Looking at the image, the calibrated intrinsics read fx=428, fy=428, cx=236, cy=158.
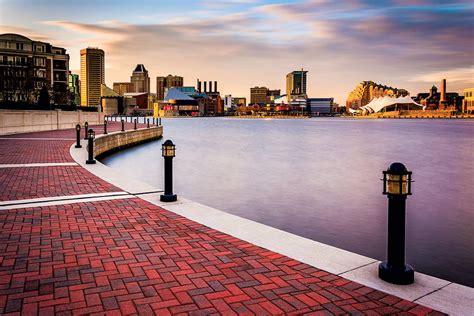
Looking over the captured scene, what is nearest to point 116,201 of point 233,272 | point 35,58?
point 233,272

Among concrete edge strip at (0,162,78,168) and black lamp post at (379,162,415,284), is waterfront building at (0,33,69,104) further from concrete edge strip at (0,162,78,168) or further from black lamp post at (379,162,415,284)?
black lamp post at (379,162,415,284)

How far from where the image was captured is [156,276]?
4.79 meters

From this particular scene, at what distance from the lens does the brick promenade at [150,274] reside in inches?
161

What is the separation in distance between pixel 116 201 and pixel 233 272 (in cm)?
435

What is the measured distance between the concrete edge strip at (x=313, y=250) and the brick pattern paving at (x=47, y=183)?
1.80 metres

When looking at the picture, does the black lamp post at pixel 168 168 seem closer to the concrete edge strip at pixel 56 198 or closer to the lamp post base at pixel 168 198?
the lamp post base at pixel 168 198

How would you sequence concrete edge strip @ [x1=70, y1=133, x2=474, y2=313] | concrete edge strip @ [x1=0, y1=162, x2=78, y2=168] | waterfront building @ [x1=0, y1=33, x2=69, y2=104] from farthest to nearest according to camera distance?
waterfront building @ [x1=0, y1=33, x2=69, y2=104] → concrete edge strip @ [x1=0, y1=162, x2=78, y2=168] → concrete edge strip @ [x1=70, y1=133, x2=474, y2=313]

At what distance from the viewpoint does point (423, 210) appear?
12812mm

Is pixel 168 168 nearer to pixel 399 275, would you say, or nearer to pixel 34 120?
pixel 399 275

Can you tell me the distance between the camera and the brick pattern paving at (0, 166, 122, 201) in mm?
9234

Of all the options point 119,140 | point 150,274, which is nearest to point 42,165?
point 150,274

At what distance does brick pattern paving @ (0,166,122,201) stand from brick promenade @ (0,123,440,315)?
6.04 ft

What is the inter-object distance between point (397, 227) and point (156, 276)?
2.81 m

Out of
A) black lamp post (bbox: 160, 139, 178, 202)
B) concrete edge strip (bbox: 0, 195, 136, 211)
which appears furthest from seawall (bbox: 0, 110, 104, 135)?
black lamp post (bbox: 160, 139, 178, 202)
